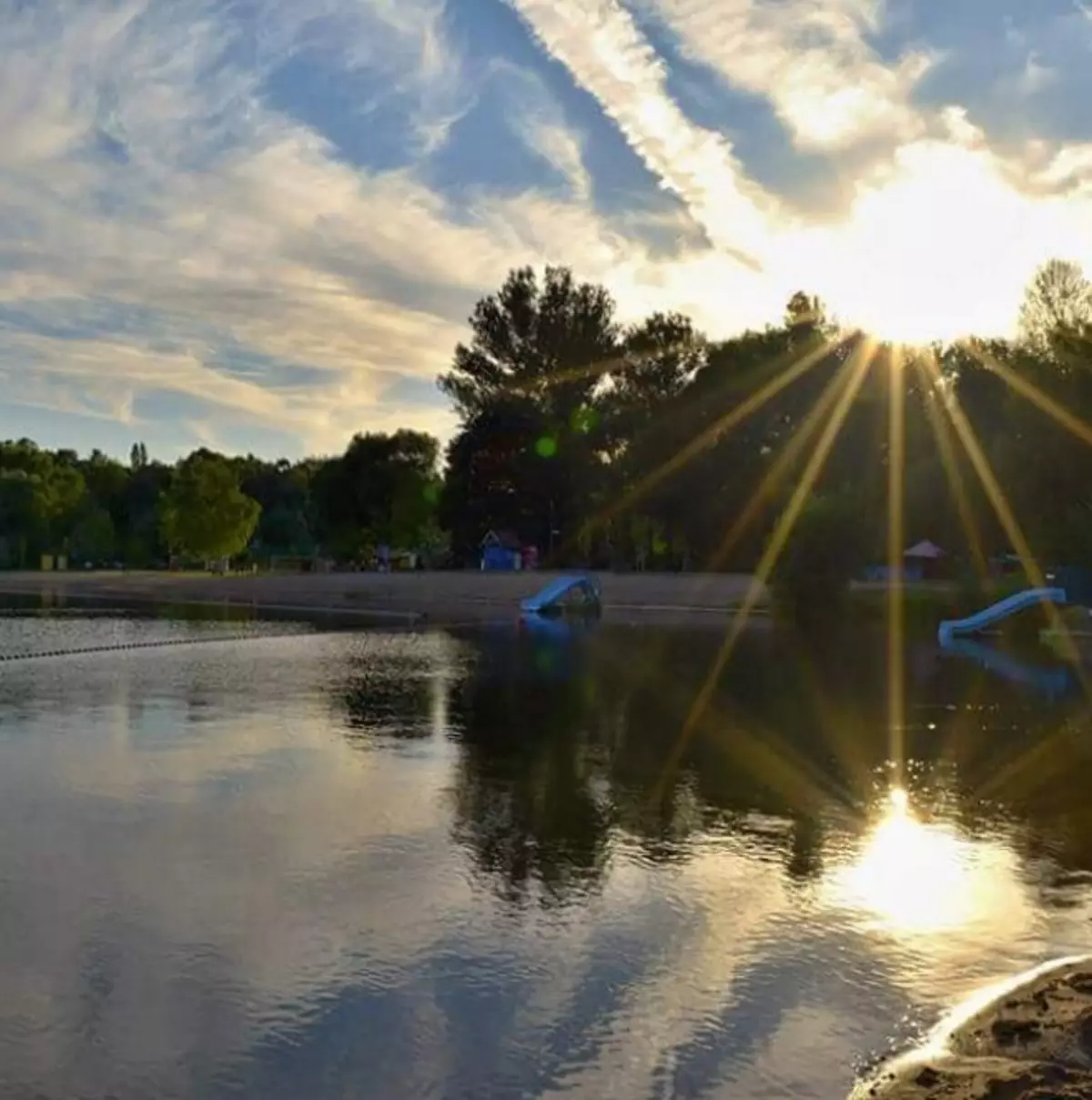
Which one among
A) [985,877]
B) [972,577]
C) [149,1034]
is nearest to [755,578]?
[972,577]

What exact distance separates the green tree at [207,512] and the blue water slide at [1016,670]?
52.8 metres

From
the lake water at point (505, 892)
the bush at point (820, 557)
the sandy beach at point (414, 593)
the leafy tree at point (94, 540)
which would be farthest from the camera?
the leafy tree at point (94, 540)

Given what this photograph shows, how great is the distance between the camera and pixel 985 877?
969 cm

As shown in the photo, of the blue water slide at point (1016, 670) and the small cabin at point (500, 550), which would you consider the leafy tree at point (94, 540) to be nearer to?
the small cabin at point (500, 550)

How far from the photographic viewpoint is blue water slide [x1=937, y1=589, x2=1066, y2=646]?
1416 inches

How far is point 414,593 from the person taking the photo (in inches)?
2194

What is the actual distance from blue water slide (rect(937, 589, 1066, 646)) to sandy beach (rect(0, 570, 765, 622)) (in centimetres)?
1124

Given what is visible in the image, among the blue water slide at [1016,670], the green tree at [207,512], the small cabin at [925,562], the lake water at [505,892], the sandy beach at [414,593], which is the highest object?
the green tree at [207,512]

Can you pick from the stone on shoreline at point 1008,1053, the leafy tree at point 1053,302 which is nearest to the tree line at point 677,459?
the leafy tree at point 1053,302

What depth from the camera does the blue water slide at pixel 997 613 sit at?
35969mm

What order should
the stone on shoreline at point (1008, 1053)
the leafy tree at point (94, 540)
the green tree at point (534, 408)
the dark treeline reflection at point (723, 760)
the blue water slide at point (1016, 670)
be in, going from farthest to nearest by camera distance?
the leafy tree at point (94, 540) → the green tree at point (534, 408) → the blue water slide at point (1016, 670) → the dark treeline reflection at point (723, 760) → the stone on shoreline at point (1008, 1053)

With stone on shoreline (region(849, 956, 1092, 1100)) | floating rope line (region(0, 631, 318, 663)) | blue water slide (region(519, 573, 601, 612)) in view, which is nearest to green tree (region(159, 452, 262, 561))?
blue water slide (region(519, 573, 601, 612))

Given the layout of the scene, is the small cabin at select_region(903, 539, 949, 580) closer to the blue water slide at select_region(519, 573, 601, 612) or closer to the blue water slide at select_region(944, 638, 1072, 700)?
the blue water slide at select_region(519, 573, 601, 612)

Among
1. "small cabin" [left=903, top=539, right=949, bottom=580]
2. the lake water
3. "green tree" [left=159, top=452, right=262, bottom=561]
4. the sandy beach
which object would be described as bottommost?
the lake water
